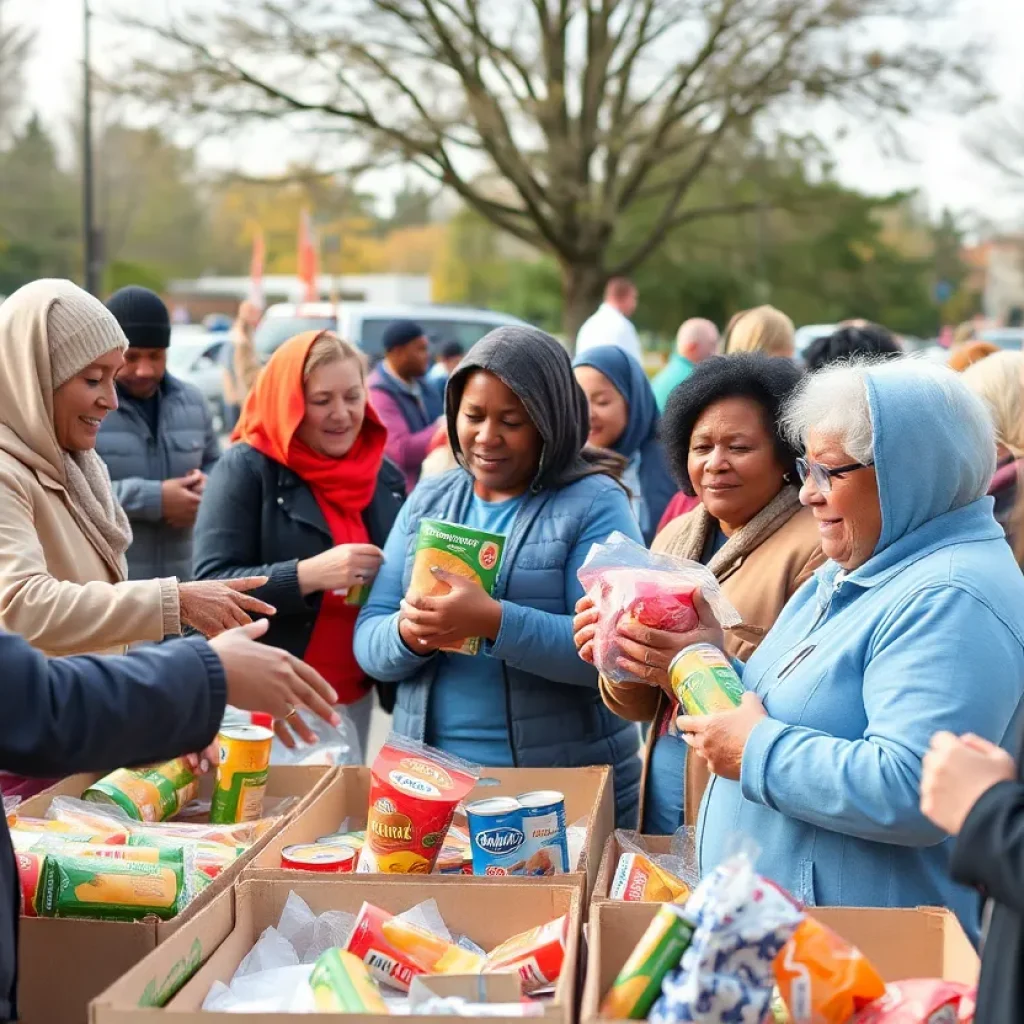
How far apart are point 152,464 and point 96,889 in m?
2.95

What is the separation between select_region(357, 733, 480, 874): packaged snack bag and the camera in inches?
95.8

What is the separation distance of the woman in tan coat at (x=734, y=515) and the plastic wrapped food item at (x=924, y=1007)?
101 centimetres

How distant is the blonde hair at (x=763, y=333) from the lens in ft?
18.8

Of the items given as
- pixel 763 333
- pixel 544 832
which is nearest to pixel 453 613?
pixel 544 832

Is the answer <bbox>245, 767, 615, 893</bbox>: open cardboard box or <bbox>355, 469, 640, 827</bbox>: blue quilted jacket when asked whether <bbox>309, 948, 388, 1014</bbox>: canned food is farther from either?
<bbox>355, 469, 640, 827</bbox>: blue quilted jacket

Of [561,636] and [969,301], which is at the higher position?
[969,301]

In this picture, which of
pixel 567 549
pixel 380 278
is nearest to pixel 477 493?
pixel 567 549

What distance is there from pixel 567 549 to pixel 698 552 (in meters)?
0.32

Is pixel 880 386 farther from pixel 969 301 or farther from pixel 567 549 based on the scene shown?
pixel 969 301

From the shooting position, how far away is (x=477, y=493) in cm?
343

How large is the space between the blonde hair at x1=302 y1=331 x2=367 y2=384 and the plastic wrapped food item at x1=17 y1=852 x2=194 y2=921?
188 centimetres

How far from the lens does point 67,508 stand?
9.91 feet

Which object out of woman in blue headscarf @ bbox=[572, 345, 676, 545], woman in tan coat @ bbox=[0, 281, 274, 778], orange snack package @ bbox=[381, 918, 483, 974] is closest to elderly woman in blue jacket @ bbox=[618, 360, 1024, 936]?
orange snack package @ bbox=[381, 918, 483, 974]

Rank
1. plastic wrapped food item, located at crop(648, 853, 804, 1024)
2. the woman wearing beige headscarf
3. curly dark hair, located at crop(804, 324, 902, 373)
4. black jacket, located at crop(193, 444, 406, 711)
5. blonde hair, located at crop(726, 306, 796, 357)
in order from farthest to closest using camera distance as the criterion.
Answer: blonde hair, located at crop(726, 306, 796, 357)
curly dark hair, located at crop(804, 324, 902, 373)
black jacket, located at crop(193, 444, 406, 711)
the woman wearing beige headscarf
plastic wrapped food item, located at crop(648, 853, 804, 1024)
